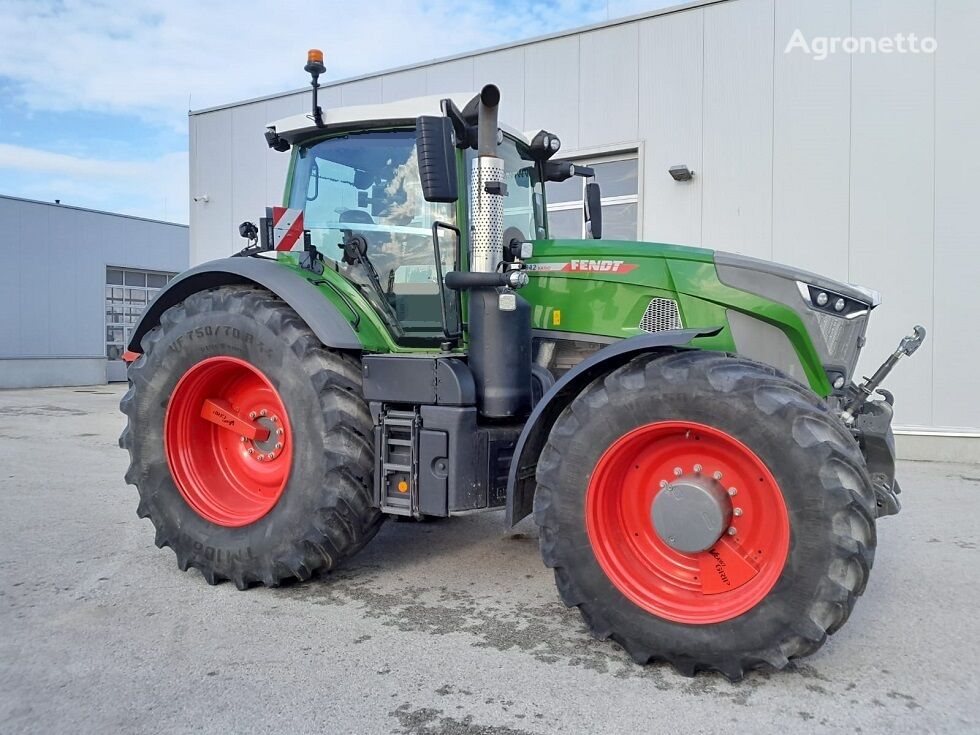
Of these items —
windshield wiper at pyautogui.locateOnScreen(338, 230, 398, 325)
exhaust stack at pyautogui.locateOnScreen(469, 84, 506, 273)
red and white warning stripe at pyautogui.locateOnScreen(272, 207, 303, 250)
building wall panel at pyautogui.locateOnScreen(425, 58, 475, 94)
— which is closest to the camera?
exhaust stack at pyautogui.locateOnScreen(469, 84, 506, 273)

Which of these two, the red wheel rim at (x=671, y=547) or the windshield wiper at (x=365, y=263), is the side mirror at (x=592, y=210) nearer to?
the windshield wiper at (x=365, y=263)

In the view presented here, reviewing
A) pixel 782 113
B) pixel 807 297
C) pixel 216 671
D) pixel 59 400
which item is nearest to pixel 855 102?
pixel 782 113

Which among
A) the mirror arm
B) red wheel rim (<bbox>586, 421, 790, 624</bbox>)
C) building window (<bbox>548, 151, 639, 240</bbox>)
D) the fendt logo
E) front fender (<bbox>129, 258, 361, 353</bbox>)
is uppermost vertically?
building window (<bbox>548, 151, 639, 240</bbox>)

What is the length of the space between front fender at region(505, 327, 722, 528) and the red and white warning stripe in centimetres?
186

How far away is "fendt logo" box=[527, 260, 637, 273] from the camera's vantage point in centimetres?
383

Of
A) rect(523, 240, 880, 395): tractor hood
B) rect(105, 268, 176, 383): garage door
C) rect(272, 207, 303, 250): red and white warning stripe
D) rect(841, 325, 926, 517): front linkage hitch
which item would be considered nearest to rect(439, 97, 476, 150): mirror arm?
rect(523, 240, 880, 395): tractor hood

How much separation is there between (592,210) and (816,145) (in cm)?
479

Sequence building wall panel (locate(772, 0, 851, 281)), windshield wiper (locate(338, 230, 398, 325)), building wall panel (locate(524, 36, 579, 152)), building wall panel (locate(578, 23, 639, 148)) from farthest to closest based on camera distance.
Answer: building wall panel (locate(524, 36, 579, 152))
building wall panel (locate(578, 23, 639, 148))
building wall panel (locate(772, 0, 851, 281))
windshield wiper (locate(338, 230, 398, 325))

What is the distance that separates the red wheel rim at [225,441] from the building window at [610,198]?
617 centimetres

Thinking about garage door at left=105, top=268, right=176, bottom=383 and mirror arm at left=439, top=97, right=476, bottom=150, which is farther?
garage door at left=105, top=268, right=176, bottom=383

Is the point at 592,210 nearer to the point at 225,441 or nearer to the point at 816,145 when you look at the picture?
the point at 225,441

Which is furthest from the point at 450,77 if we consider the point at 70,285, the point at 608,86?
the point at 70,285

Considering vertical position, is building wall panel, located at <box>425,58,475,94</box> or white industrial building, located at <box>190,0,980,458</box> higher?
building wall panel, located at <box>425,58,475,94</box>

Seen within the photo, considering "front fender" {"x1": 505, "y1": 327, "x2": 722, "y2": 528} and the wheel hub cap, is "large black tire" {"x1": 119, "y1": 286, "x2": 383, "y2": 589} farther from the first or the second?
the wheel hub cap
